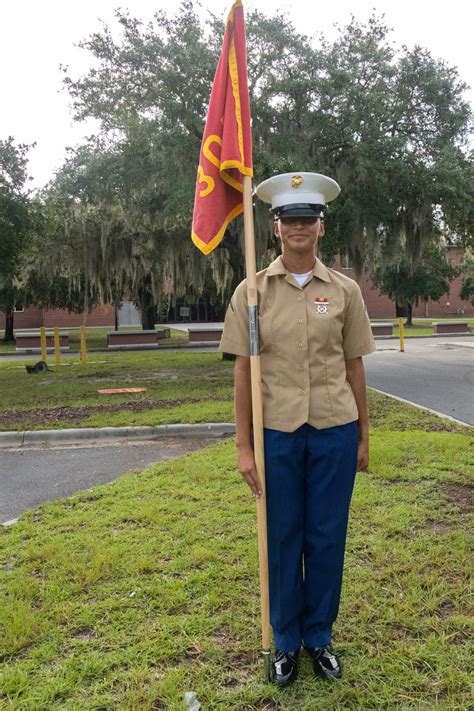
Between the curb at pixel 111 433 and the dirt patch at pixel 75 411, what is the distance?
55 centimetres

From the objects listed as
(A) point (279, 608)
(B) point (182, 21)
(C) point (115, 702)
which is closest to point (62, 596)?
(C) point (115, 702)

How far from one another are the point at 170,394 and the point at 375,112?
673cm

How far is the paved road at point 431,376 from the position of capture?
9.12 metres

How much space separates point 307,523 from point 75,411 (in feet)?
22.9

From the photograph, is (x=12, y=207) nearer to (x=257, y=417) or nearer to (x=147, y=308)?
(x=257, y=417)

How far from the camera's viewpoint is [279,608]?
2.40 meters

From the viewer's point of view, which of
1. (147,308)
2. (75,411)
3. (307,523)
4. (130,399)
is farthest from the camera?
(147,308)

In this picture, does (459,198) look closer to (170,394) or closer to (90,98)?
(170,394)

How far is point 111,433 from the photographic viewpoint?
291 inches

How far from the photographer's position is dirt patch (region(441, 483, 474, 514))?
14.0ft

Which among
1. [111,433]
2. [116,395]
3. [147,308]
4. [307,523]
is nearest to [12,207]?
[116,395]

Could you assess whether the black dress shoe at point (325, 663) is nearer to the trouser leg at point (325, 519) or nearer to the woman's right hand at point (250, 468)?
the trouser leg at point (325, 519)

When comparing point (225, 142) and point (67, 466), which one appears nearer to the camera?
point (225, 142)

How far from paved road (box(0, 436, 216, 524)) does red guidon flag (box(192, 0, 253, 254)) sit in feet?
10.1
